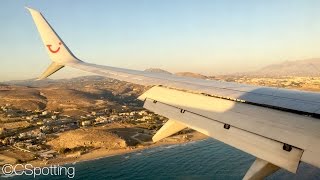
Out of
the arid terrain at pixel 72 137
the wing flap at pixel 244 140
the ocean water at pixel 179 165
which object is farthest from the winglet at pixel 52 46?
the arid terrain at pixel 72 137

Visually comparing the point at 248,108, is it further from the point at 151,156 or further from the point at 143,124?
the point at 143,124

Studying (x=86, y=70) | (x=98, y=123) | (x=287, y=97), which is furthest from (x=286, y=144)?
(x=98, y=123)

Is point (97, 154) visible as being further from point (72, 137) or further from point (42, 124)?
point (42, 124)

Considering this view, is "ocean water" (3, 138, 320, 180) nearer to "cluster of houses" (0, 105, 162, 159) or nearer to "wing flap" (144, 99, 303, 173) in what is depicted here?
"cluster of houses" (0, 105, 162, 159)

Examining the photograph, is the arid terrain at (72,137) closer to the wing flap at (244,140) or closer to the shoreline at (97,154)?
the shoreline at (97,154)

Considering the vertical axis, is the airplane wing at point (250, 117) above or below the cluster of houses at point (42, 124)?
above
